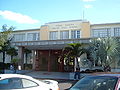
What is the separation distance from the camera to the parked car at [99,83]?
5.23 m

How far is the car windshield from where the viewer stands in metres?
5.27

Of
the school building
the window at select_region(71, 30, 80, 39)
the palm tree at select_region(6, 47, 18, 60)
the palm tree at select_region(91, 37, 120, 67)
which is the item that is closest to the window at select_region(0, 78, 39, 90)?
the palm tree at select_region(91, 37, 120, 67)

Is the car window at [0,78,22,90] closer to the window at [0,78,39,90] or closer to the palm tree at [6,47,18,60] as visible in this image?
the window at [0,78,39,90]

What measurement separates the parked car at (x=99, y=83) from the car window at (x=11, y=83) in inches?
77.0

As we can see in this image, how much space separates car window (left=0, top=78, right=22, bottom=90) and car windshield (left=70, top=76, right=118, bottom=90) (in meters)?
1.98

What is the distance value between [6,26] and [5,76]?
920 inches

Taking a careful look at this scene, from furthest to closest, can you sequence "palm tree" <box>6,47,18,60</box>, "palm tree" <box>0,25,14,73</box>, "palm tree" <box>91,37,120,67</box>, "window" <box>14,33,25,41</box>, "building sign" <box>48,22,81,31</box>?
"window" <box>14,33,25,41</box> < "building sign" <box>48,22,81,31</box> < "palm tree" <box>6,47,18,60</box> < "palm tree" <box>0,25,14,73</box> < "palm tree" <box>91,37,120,67</box>

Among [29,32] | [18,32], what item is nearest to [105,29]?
[29,32]

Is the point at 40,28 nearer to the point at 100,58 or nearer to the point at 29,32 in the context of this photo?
the point at 29,32

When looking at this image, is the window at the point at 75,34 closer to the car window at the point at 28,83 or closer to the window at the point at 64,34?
the window at the point at 64,34

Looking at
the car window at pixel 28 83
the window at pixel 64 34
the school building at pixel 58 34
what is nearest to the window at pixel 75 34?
the school building at pixel 58 34

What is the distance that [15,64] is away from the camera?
94.1 feet

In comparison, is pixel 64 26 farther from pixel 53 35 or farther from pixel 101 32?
pixel 101 32

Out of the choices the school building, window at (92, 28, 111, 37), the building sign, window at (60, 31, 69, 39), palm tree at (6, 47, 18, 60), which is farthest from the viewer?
window at (60, 31, 69, 39)
